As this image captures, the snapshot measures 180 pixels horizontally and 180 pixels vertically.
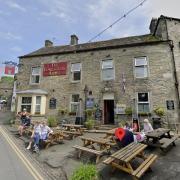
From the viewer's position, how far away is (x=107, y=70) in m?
17.3

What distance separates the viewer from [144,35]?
1980 centimetres

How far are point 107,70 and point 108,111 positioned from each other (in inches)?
147

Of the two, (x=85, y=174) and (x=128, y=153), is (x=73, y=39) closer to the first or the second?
(x=128, y=153)

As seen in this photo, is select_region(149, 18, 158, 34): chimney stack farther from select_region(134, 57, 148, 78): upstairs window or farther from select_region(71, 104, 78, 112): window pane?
select_region(71, 104, 78, 112): window pane

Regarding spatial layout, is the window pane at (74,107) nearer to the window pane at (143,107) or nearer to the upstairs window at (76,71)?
the upstairs window at (76,71)

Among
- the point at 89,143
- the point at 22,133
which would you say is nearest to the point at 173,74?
the point at 89,143

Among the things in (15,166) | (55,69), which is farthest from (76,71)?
(15,166)

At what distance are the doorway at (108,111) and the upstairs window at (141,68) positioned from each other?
3366 mm

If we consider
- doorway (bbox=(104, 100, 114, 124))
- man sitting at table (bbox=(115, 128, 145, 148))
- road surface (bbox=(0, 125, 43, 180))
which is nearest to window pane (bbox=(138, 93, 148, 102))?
doorway (bbox=(104, 100, 114, 124))

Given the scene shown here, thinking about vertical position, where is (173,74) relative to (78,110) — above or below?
above

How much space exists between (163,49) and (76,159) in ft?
39.8

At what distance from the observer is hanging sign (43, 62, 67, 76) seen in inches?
739

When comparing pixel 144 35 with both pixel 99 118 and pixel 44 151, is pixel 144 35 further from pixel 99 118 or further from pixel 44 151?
pixel 44 151

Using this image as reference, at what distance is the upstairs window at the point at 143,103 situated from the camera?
15.3m
